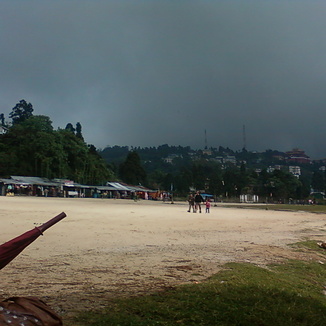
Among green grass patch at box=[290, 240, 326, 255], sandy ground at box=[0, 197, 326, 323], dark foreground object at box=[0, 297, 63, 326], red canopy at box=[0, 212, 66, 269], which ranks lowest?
green grass patch at box=[290, 240, 326, 255]

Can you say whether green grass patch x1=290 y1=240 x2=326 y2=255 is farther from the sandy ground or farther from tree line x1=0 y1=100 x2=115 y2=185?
tree line x1=0 y1=100 x2=115 y2=185

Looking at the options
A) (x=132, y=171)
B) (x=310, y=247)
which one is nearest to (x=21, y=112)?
(x=132, y=171)

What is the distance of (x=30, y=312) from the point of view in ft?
8.47

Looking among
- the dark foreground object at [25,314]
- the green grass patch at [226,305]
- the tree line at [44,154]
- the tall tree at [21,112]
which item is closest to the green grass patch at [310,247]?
the green grass patch at [226,305]

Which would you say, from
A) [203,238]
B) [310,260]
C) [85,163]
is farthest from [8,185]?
[310,260]

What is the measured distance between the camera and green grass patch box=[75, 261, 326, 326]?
4.12m

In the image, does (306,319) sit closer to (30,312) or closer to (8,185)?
(30,312)

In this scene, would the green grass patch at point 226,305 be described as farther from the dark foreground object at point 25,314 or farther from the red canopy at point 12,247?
the red canopy at point 12,247

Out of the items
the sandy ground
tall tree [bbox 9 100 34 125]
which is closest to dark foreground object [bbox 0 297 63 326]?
the sandy ground

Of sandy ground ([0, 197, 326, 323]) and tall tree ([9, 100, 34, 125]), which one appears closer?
sandy ground ([0, 197, 326, 323])

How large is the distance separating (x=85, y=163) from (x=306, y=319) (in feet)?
274

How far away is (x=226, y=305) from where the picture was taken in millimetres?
4703

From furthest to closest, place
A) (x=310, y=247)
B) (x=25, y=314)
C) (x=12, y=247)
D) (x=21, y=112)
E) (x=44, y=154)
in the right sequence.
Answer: (x=21, y=112), (x=44, y=154), (x=310, y=247), (x=12, y=247), (x=25, y=314)

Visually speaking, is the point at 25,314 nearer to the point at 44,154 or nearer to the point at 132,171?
the point at 44,154
